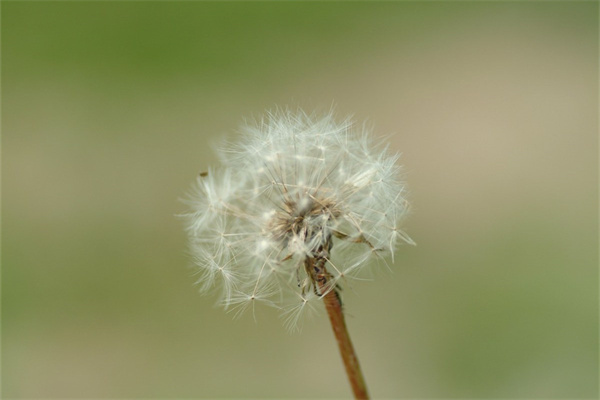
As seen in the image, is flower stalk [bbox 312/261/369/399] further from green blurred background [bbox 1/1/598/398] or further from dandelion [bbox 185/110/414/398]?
green blurred background [bbox 1/1/598/398]

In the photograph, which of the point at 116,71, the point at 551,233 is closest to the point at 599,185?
the point at 551,233

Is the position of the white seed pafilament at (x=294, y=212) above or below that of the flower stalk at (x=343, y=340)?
above

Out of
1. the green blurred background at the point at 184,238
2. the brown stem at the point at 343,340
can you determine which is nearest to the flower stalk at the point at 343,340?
the brown stem at the point at 343,340

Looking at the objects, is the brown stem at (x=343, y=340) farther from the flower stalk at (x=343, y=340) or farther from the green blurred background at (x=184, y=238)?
the green blurred background at (x=184, y=238)

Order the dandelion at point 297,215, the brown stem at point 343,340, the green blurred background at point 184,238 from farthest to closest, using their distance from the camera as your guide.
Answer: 1. the green blurred background at point 184,238
2. the dandelion at point 297,215
3. the brown stem at point 343,340

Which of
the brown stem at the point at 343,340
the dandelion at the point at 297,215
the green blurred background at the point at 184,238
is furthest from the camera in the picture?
the green blurred background at the point at 184,238

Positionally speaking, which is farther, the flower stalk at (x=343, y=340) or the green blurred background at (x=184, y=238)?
the green blurred background at (x=184, y=238)

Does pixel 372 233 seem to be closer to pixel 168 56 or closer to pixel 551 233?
pixel 551 233
